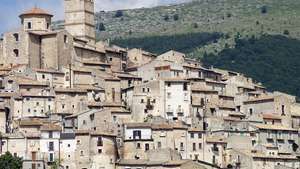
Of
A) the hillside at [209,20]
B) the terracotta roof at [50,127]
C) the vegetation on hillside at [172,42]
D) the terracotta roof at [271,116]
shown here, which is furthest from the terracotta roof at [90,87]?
the vegetation on hillside at [172,42]

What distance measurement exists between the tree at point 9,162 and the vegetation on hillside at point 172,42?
74051mm

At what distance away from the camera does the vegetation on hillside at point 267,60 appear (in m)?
130

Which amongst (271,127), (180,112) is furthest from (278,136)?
(180,112)

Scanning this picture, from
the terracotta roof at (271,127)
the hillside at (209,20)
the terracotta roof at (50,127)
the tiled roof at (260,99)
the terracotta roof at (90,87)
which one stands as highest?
the hillside at (209,20)

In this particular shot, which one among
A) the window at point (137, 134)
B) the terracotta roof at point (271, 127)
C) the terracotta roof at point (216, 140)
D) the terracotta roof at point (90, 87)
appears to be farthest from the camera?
the terracotta roof at point (271, 127)

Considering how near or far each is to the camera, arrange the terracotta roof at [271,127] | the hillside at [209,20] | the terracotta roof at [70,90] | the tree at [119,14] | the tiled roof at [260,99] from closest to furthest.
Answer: the terracotta roof at [70,90], the terracotta roof at [271,127], the tiled roof at [260,99], the hillside at [209,20], the tree at [119,14]

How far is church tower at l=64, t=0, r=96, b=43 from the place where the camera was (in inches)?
3907

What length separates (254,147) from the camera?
85188 mm

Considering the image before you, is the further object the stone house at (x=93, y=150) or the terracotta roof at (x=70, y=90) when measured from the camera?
the terracotta roof at (x=70, y=90)

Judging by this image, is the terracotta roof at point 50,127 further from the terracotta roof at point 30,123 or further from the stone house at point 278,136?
the stone house at point 278,136

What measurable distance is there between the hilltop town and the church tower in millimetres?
164

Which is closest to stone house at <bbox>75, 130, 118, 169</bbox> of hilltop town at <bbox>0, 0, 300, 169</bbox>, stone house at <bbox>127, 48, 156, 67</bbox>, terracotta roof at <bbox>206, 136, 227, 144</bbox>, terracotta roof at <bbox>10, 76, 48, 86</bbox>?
hilltop town at <bbox>0, 0, 300, 169</bbox>

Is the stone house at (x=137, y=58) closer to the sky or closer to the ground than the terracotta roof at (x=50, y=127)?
closer to the sky

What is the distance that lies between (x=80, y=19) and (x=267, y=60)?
141 feet
